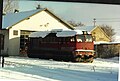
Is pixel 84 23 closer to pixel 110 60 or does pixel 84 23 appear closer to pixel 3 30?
pixel 110 60

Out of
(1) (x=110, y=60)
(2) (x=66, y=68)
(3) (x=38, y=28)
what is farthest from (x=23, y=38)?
(1) (x=110, y=60)

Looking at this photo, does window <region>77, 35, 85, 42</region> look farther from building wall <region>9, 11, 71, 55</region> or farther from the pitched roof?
the pitched roof

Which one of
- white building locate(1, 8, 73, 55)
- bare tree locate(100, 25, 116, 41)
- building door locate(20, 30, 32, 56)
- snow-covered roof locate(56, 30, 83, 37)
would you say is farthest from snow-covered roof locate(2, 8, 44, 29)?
bare tree locate(100, 25, 116, 41)

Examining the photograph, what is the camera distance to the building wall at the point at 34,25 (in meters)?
6.57

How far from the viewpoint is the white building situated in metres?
6.56

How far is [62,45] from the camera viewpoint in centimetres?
664

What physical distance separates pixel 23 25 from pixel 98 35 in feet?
3.02

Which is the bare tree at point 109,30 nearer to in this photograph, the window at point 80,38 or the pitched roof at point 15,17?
the window at point 80,38

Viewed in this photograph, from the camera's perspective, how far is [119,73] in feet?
21.1

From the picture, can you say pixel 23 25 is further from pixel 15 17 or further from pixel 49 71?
pixel 49 71

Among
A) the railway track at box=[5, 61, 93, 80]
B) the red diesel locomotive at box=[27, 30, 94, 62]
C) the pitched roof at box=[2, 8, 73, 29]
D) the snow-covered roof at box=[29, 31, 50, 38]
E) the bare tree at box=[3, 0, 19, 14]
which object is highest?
the bare tree at box=[3, 0, 19, 14]

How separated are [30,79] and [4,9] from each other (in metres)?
0.91

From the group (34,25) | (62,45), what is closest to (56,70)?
(62,45)

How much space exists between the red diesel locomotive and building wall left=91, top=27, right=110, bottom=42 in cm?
6
